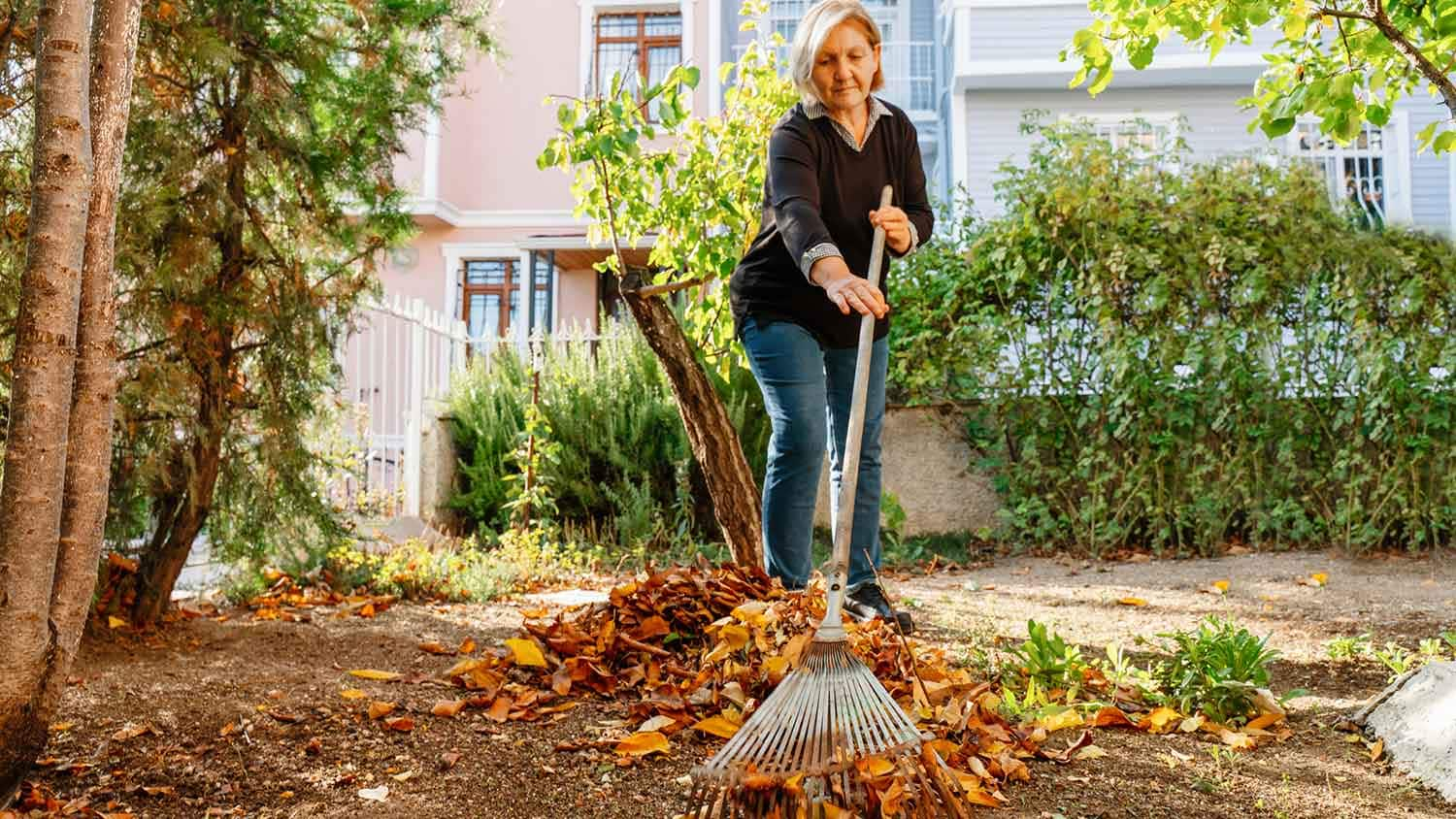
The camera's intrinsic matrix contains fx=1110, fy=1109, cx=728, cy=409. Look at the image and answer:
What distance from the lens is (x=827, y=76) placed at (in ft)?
9.50

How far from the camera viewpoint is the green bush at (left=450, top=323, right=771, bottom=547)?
6883 mm

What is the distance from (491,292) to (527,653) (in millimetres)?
10846

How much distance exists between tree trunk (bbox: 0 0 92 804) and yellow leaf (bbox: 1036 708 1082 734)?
2014 millimetres

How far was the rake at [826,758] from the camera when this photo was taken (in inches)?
70.6

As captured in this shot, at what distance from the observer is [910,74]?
1469 centimetres

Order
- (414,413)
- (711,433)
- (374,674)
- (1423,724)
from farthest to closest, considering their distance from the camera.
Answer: (414,413), (711,433), (374,674), (1423,724)

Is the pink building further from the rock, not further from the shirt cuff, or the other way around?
the rock

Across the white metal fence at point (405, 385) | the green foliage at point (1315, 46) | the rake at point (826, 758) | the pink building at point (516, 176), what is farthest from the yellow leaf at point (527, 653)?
the pink building at point (516, 176)

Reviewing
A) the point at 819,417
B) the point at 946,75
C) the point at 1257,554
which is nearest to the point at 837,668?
the point at 819,417

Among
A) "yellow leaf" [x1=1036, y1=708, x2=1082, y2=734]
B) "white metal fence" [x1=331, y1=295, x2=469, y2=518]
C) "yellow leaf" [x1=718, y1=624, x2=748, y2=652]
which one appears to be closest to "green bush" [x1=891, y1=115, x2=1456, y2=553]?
"white metal fence" [x1=331, y1=295, x2=469, y2=518]

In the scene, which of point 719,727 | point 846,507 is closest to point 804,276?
point 846,507

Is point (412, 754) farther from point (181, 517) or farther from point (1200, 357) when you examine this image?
point (1200, 357)

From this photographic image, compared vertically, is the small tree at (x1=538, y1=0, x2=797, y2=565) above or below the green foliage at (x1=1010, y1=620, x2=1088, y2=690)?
above

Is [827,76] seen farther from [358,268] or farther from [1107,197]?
[1107,197]
